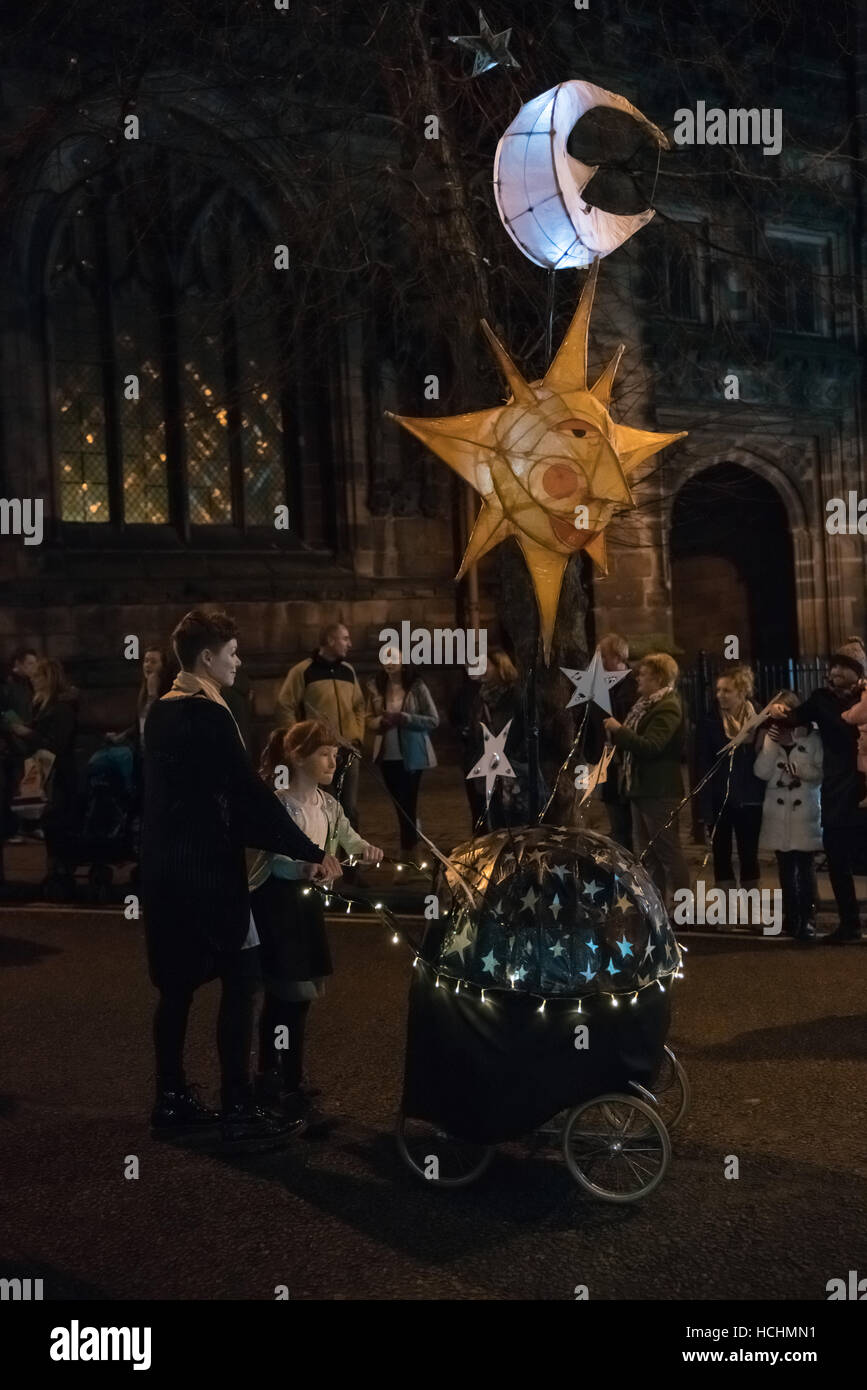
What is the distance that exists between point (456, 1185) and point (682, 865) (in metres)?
4.65

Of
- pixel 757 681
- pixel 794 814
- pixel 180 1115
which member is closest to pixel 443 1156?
pixel 180 1115

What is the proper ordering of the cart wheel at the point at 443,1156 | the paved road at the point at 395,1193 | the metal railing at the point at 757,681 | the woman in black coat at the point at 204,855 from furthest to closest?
the metal railing at the point at 757,681
the woman in black coat at the point at 204,855
the cart wheel at the point at 443,1156
the paved road at the point at 395,1193

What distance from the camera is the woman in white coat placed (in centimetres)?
944

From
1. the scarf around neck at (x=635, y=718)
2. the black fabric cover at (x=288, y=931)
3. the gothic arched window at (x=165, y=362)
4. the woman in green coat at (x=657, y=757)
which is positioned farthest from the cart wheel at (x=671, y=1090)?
the gothic arched window at (x=165, y=362)

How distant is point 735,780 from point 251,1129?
601 cm

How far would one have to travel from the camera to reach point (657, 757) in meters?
9.46

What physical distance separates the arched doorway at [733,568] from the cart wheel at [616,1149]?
56.5 feet

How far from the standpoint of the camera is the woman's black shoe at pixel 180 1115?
5648 mm

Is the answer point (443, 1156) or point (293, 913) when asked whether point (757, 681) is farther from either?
point (443, 1156)

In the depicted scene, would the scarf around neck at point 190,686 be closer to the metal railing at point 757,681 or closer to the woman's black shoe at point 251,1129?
the woman's black shoe at point 251,1129

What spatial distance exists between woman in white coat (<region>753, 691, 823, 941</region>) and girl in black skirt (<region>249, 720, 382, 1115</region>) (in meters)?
4.10

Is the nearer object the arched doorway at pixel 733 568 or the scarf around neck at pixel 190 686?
the scarf around neck at pixel 190 686

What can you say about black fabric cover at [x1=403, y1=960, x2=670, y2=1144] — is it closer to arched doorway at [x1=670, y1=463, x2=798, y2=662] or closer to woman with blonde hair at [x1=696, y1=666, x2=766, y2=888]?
woman with blonde hair at [x1=696, y1=666, x2=766, y2=888]

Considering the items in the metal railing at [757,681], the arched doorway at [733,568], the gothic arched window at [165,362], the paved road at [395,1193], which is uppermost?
the gothic arched window at [165,362]
